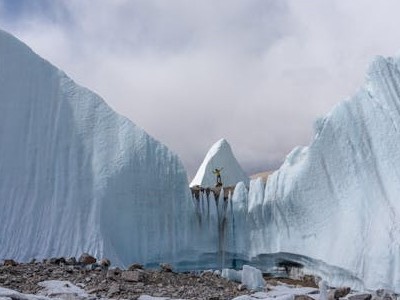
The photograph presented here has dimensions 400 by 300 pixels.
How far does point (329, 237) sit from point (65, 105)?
697 centimetres

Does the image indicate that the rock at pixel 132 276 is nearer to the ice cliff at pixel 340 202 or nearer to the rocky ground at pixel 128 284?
the rocky ground at pixel 128 284

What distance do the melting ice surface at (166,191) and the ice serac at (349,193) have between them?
26 millimetres

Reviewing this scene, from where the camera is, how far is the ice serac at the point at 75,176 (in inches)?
573

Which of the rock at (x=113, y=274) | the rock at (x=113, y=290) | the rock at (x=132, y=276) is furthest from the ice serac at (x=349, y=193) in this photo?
the rock at (x=113, y=290)

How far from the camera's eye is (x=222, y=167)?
23297mm

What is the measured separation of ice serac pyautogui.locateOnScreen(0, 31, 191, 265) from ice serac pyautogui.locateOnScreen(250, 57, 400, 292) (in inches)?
96.1

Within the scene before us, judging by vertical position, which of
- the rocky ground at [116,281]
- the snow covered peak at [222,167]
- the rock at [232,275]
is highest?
the snow covered peak at [222,167]

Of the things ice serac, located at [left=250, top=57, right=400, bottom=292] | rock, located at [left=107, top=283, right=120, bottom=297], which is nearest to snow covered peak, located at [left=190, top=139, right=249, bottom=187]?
ice serac, located at [left=250, top=57, right=400, bottom=292]

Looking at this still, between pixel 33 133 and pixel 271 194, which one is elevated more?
pixel 33 133

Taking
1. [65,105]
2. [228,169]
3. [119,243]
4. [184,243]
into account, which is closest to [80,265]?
[119,243]

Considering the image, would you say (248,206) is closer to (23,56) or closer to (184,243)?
(184,243)

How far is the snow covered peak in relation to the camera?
76.2 ft

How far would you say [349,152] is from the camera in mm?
14461

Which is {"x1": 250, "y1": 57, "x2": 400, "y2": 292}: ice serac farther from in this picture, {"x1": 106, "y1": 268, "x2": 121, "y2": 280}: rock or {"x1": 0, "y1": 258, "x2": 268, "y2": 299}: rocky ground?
{"x1": 106, "y1": 268, "x2": 121, "y2": 280}: rock
